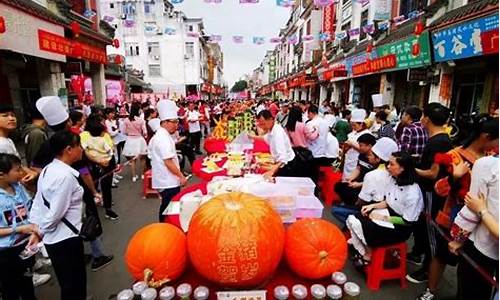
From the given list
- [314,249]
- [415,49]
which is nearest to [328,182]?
[314,249]

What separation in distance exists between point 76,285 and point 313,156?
4.42m

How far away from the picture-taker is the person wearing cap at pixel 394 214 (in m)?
2.99

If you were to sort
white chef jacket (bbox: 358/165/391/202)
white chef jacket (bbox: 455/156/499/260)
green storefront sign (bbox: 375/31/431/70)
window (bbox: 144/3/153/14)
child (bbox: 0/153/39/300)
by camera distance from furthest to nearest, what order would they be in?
window (bbox: 144/3/153/14) < green storefront sign (bbox: 375/31/431/70) < white chef jacket (bbox: 358/165/391/202) < child (bbox: 0/153/39/300) < white chef jacket (bbox: 455/156/499/260)

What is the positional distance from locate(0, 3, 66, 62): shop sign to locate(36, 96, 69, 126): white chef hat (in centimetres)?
410

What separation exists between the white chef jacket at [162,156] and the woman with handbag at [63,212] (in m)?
1.20

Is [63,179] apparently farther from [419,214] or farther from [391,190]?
[419,214]

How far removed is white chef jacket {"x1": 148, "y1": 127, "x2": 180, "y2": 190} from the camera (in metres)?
3.55

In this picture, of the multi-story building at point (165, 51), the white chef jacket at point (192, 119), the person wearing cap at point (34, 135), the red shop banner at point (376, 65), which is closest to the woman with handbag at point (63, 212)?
the person wearing cap at point (34, 135)

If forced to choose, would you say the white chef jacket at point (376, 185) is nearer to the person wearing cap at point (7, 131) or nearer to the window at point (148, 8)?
the person wearing cap at point (7, 131)

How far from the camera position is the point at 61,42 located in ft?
27.3

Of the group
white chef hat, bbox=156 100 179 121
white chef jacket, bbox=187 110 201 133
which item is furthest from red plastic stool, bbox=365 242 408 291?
white chef jacket, bbox=187 110 201 133

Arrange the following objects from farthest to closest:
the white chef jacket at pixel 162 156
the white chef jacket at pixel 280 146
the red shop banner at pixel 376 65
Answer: the red shop banner at pixel 376 65
the white chef jacket at pixel 280 146
the white chef jacket at pixel 162 156

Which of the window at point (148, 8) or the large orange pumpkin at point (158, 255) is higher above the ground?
the window at point (148, 8)

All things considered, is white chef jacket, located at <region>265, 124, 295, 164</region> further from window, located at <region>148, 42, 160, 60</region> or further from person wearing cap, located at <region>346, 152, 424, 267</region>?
window, located at <region>148, 42, 160, 60</region>
